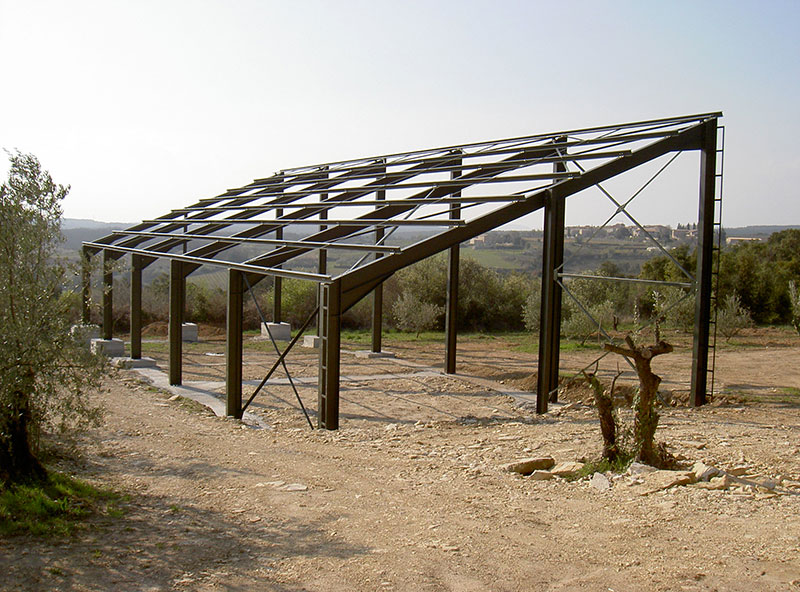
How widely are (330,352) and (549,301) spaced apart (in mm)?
3823

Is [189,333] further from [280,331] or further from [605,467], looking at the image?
[605,467]

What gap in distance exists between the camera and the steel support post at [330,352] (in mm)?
8953

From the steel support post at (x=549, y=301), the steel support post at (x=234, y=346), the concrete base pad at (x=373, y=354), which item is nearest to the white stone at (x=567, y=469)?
the steel support post at (x=549, y=301)


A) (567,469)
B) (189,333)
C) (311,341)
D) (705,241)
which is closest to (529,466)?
(567,469)

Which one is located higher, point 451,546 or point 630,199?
point 630,199

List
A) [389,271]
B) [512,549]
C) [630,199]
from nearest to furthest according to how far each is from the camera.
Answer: [512,549], [389,271], [630,199]

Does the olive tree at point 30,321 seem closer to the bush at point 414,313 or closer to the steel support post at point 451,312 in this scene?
the steel support post at point 451,312

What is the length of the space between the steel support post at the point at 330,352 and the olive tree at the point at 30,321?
3.58 m

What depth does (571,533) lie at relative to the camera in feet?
16.4

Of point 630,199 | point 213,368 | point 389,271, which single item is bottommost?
point 213,368

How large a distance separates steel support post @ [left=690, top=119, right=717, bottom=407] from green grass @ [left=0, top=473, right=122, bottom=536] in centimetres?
895

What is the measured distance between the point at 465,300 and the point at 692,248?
16403 millimetres

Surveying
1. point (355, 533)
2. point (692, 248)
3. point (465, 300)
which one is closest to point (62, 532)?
point (355, 533)

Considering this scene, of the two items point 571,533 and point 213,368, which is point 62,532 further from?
point 213,368
